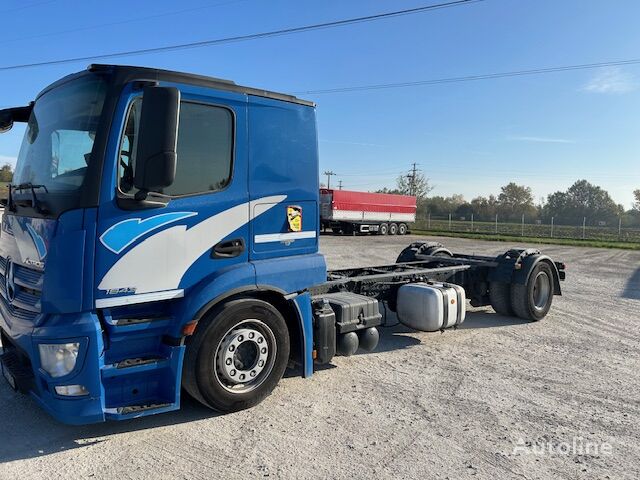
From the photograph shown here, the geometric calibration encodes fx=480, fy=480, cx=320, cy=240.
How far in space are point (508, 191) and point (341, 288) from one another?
82.2 m

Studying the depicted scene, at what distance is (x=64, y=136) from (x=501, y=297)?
269 inches

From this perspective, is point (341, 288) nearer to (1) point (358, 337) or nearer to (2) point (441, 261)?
(1) point (358, 337)

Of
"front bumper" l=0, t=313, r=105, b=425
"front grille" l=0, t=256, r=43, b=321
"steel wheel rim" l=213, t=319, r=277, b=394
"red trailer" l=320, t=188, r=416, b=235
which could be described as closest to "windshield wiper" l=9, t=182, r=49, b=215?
"front grille" l=0, t=256, r=43, b=321

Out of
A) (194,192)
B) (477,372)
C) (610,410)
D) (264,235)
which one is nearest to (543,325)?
(477,372)

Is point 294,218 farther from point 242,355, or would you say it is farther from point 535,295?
point 535,295

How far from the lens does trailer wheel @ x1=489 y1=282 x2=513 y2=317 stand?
26.2ft

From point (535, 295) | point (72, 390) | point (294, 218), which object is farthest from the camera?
point (535, 295)

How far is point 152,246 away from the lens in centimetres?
369

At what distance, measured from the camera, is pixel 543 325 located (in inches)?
303

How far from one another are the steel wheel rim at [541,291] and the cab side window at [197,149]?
6.21 m

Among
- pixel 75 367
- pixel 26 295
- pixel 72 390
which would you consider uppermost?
pixel 26 295

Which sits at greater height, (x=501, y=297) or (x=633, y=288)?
(x=501, y=297)

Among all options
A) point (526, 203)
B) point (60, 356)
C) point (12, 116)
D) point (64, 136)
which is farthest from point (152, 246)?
point (526, 203)

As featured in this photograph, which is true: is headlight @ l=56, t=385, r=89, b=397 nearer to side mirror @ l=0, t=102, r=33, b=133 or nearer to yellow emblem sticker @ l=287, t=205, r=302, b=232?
yellow emblem sticker @ l=287, t=205, r=302, b=232
